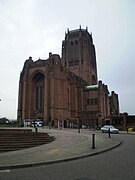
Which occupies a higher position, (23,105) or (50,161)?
(23,105)

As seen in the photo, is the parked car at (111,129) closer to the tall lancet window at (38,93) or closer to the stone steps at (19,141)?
the stone steps at (19,141)

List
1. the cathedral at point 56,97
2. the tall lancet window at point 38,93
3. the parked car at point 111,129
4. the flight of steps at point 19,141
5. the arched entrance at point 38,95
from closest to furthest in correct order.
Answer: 1. the flight of steps at point 19,141
2. the parked car at point 111,129
3. the cathedral at point 56,97
4. the arched entrance at point 38,95
5. the tall lancet window at point 38,93

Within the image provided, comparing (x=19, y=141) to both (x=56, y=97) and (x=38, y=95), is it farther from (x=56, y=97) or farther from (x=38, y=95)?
(x=38, y=95)

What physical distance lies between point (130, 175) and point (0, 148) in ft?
32.3

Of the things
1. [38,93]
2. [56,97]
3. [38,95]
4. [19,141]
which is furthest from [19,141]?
[38,93]

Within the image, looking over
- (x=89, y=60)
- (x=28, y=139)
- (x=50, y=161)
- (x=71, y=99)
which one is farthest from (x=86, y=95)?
(x=50, y=161)

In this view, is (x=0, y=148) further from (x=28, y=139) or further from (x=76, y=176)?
(x=76, y=176)

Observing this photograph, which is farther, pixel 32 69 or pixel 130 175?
pixel 32 69

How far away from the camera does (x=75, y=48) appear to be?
336 ft

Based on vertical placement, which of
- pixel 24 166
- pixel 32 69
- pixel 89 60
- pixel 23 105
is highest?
pixel 89 60

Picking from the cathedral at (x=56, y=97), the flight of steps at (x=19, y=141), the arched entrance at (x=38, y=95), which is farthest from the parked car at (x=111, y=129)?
the arched entrance at (x=38, y=95)

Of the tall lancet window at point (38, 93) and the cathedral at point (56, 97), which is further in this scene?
the tall lancet window at point (38, 93)

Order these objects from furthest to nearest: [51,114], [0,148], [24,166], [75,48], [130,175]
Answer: [75,48] → [51,114] → [0,148] → [24,166] → [130,175]

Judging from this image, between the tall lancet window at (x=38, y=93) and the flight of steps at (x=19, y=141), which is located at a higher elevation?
the tall lancet window at (x=38, y=93)
